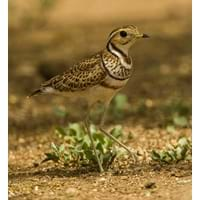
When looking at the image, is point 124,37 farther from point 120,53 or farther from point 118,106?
point 118,106

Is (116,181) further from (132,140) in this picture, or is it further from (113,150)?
(132,140)

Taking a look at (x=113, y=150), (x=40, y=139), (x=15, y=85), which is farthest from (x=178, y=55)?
(x=113, y=150)

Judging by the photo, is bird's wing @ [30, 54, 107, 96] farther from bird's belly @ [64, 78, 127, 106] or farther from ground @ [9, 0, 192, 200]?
ground @ [9, 0, 192, 200]

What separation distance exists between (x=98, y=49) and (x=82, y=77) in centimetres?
466

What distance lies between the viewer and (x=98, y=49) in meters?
9.59

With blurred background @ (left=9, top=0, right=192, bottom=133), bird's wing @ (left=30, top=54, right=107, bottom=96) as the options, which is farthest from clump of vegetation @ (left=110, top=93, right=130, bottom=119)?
bird's wing @ (left=30, top=54, right=107, bottom=96)

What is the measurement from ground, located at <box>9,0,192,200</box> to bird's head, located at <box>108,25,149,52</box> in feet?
2.59

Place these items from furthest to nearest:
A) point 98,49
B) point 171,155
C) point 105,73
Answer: point 98,49, point 171,155, point 105,73

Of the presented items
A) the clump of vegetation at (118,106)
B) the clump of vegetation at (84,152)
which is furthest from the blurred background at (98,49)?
the clump of vegetation at (84,152)

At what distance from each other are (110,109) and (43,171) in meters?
1.90

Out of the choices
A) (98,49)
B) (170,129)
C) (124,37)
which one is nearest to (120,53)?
(124,37)

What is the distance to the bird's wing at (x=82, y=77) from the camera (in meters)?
4.89

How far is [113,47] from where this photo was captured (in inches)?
197

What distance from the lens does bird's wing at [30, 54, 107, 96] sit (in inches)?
193
